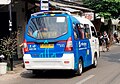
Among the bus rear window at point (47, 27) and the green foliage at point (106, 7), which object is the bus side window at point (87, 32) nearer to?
the bus rear window at point (47, 27)

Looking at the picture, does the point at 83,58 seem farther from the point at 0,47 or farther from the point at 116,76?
the point at 0,47

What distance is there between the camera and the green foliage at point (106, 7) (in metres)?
40.8

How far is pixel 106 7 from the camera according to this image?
136 ft

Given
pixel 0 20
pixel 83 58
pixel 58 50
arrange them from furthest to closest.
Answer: pixel 0 20
pixel 83 58
pixel 58 50

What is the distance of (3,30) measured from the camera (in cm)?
2170

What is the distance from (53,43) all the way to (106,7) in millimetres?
28157

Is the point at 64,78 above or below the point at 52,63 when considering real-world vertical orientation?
below

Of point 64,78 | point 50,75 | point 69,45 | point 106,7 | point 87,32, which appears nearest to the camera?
point 69,45

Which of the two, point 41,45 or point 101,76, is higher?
point 41,45

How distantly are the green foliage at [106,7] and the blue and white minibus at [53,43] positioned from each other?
86.2 feet

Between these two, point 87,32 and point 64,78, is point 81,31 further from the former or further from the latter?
point 64,78

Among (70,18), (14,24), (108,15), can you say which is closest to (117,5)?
(108,15)

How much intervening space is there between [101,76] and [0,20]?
9.32 meters

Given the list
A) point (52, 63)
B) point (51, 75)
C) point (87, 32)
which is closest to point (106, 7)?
point (87, 32)
